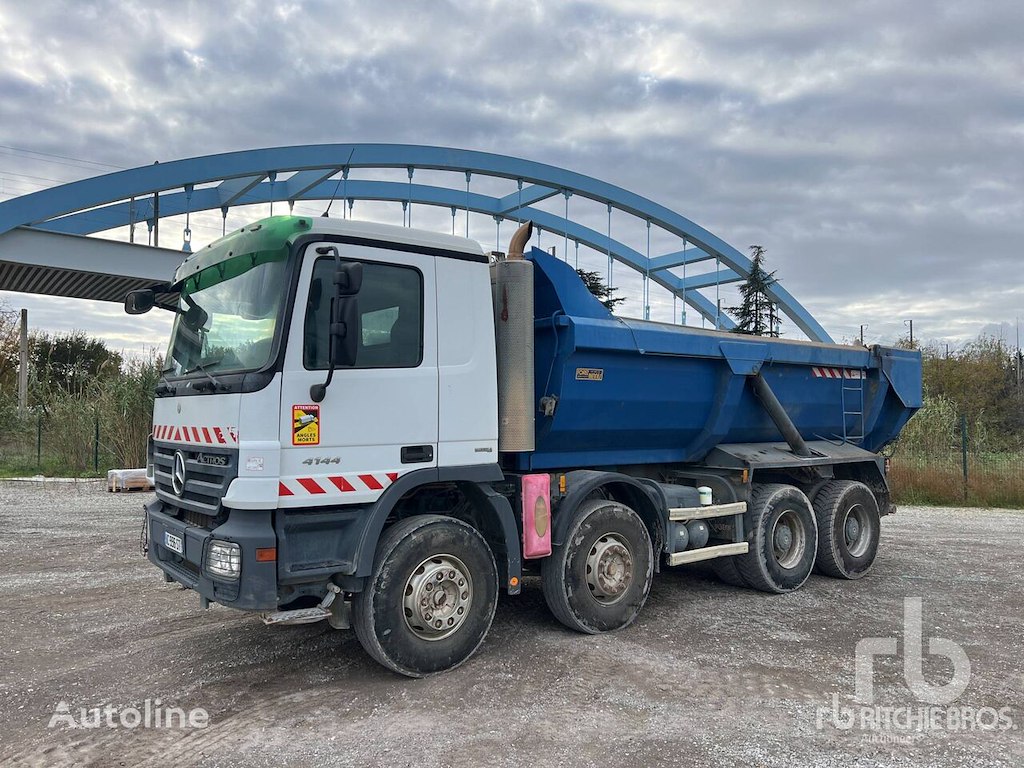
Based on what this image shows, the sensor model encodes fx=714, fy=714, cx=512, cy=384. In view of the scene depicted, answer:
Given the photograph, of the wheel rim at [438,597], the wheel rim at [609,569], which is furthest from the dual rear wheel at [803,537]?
the wheel rim at [438,597]

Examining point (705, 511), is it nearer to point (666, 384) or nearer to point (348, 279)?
point (666, 384)

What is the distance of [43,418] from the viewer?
18.4 metres

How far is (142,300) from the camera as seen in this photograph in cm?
542

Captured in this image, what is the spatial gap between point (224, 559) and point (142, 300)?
7.94 feet

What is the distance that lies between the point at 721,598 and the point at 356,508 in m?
3.90

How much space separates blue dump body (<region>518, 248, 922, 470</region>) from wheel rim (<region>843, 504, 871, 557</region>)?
870 mm

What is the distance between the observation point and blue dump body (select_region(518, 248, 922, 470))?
538cm

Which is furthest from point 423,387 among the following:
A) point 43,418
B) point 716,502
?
point 43,418

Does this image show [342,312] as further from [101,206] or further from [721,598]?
[101,206]

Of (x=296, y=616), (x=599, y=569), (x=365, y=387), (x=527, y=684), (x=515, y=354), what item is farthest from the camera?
(x=599, y=569)

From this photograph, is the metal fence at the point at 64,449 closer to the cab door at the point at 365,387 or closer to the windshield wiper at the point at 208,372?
the windshield wiper at the point at 208,372

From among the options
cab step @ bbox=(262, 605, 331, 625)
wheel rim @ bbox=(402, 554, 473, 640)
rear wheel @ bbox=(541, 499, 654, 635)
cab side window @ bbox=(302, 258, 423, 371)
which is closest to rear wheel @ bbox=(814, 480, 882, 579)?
rear wheel @ bbox=(541, 499, 654, 635)

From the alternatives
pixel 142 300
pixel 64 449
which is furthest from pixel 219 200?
pixel 142 300

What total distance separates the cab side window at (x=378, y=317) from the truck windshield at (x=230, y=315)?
21 cm
